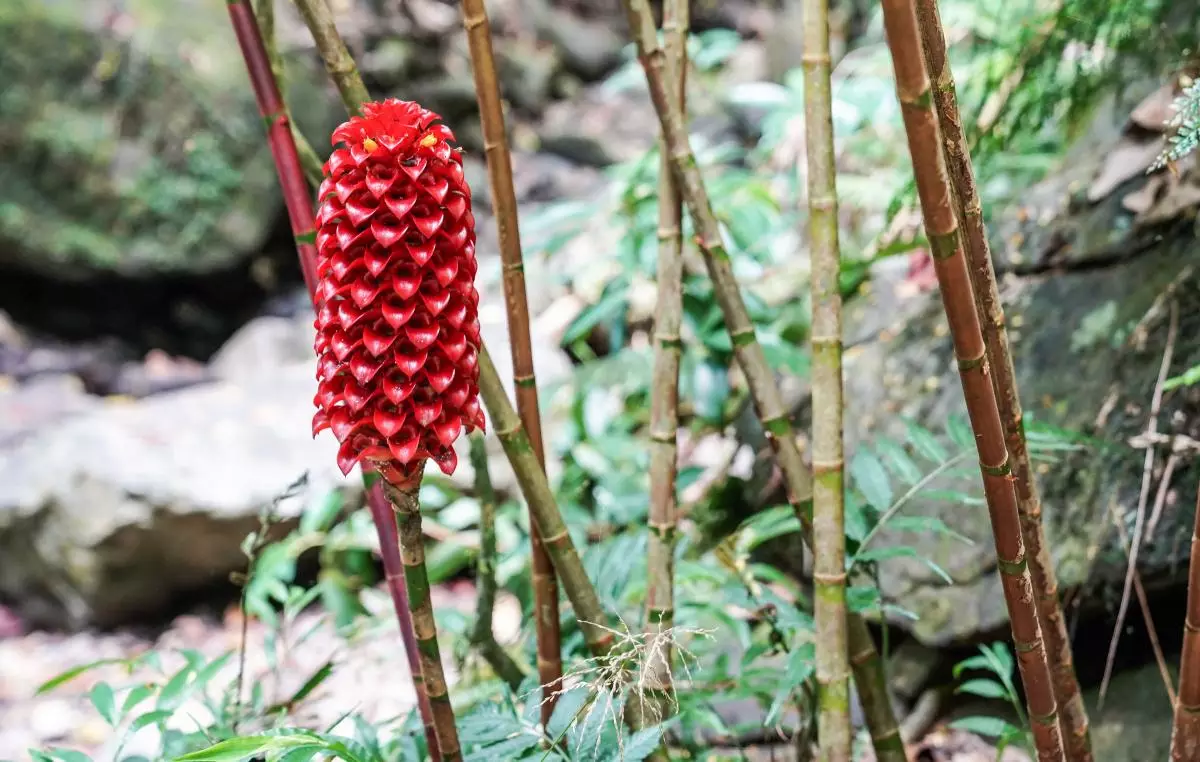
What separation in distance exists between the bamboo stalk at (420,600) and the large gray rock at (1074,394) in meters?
0.97

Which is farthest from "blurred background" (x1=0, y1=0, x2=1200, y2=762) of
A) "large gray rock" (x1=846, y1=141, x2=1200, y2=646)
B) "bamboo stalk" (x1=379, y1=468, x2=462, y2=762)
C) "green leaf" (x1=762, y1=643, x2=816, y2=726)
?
"bamboo stalk" (x1=379, y1=468, x2=462, y2=762)

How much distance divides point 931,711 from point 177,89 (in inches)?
191

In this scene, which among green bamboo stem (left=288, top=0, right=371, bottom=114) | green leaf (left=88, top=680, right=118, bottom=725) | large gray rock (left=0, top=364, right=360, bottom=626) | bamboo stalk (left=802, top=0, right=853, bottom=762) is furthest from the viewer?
large gray rock (left=0, top=364, right=360, bottom=626)

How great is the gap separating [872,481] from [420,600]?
71 centimetres

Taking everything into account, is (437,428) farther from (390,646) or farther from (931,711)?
(390,646)

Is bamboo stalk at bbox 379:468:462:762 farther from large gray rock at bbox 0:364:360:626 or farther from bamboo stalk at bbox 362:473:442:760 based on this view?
large gray rock at bbox 0:364:360:626

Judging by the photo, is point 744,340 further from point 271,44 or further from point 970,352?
point 271,44

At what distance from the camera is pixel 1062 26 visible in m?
1.64

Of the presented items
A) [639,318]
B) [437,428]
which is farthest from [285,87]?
[639,318]

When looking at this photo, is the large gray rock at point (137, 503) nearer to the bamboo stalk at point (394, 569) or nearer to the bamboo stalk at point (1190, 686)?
the bamboo stalk at point (394, 569)

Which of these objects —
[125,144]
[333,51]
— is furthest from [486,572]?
[125,144]

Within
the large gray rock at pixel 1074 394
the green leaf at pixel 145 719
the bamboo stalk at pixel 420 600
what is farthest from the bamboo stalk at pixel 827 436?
the green leaf at pixel 145 719

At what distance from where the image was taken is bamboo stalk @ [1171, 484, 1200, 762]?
2.97 ft

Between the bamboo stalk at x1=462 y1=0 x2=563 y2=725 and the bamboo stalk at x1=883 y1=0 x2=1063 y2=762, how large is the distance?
468mm
